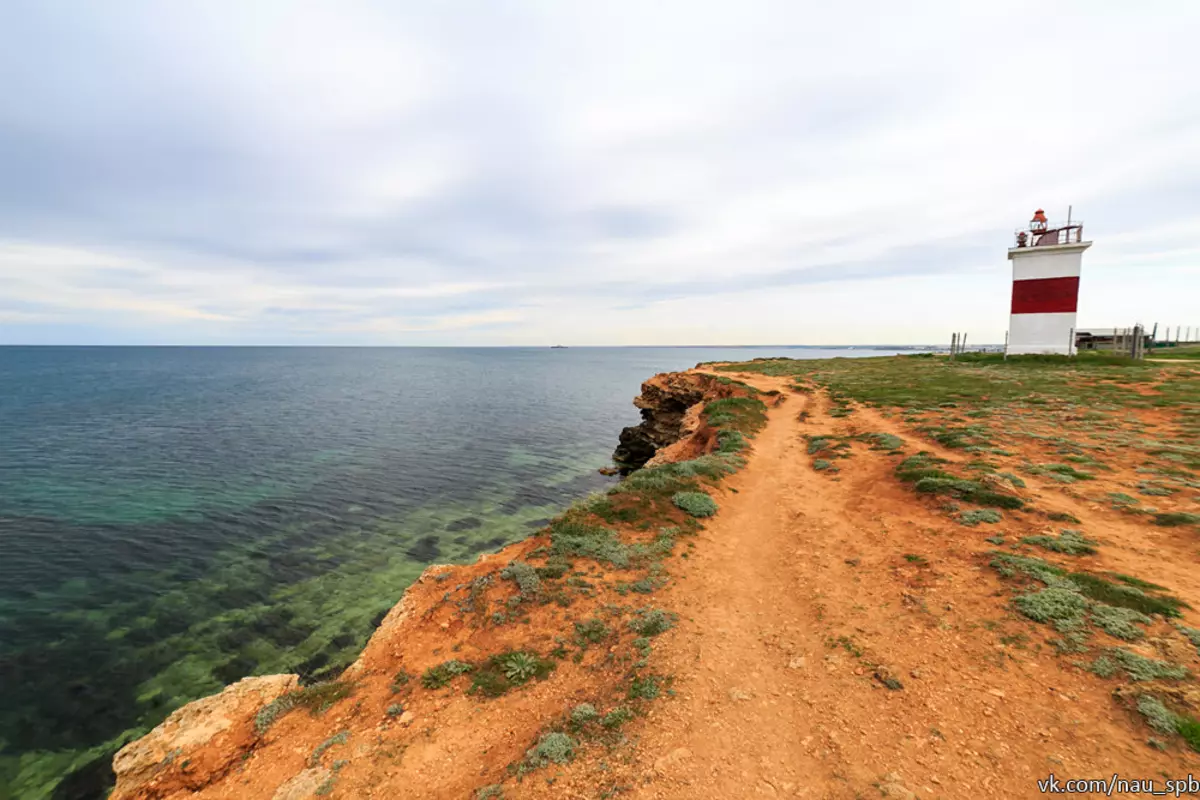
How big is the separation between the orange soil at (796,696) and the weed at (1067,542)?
1.18 feet

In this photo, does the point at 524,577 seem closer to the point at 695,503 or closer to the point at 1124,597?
the point at 695,503

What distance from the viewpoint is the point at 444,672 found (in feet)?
28.5

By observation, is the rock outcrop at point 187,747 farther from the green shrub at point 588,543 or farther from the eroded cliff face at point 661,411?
the eroded cliff face at point 661,411

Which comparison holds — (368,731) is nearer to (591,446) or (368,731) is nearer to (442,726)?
(442,726)

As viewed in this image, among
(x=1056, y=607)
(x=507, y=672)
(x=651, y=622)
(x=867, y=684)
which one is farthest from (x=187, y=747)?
(x=1056, y=607)

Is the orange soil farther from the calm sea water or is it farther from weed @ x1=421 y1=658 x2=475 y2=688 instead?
the calm sea water

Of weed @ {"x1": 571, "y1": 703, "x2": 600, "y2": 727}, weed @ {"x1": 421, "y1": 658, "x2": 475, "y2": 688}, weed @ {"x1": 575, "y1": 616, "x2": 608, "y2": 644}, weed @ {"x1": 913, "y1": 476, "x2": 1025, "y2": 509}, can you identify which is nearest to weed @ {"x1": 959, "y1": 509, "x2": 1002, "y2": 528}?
weed @ {"x1": 913, "y1": 476, "x2": 1025, "y2": 509}

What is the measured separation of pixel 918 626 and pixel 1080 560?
483 cm

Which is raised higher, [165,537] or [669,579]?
[669,579]

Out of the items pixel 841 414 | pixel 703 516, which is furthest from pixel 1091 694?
pixel 841 414

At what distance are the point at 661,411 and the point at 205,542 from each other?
32.7m

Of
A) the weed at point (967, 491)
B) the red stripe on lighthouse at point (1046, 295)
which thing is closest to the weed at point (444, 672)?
the weed at point (967, 491)

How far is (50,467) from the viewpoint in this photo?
110 feet

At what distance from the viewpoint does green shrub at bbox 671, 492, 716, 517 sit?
14695mm
